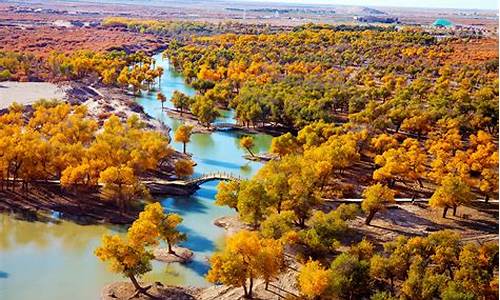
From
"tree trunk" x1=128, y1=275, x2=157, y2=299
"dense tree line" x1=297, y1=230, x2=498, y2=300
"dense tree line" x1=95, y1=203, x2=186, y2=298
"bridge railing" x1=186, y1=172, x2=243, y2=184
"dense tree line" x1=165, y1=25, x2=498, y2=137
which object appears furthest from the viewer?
"dense tree line" x1=165, y1=25, x2=498, y2=137

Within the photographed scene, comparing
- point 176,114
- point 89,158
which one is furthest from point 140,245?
point 176,114

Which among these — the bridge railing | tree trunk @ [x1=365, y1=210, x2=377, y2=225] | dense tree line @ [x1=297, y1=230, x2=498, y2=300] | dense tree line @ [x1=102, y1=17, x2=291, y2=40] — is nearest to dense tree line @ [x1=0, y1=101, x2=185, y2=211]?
the bridge railing

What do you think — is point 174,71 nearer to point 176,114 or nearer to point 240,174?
point 176,114

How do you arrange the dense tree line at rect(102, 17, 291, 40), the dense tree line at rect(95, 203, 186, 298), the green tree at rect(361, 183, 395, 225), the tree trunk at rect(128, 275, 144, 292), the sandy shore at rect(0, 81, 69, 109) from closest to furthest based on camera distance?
the dense tree line at rect(95, 203, 186, 298) < the tree trunk at rect(128, 275, 144, 292) < the green tree at rect(361, 183, 395, 225) < the sandy shore at rect(0, 81, 69, 109) < the dense tree line at rect(102, 17, 291, 40)

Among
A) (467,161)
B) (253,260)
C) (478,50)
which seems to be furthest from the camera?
(478,50)

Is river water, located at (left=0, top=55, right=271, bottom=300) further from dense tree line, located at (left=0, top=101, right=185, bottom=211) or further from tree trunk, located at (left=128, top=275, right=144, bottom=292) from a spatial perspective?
dense tree line, located at (left=0, top=101, right=185, bottom=211)

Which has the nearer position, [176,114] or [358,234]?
[358,234]
